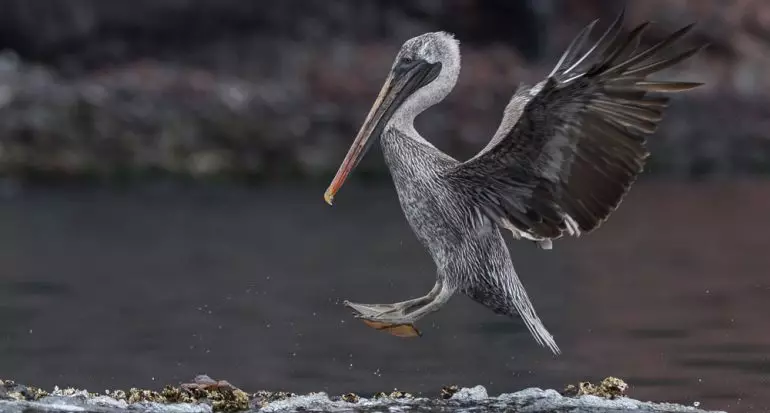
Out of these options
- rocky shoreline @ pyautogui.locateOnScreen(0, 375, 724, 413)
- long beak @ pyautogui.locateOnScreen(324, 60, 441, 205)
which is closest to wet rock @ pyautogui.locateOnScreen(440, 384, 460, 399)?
rocky shoreline @ pyautogui.locateOnScreen(0, 375, 724, 413)

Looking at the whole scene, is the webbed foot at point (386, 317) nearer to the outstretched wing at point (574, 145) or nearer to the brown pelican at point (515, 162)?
the brown pelican at point (515, 162)

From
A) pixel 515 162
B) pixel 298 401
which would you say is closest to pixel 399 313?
pixel 298 401

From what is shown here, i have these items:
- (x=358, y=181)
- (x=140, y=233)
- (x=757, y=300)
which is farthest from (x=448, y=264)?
(x=358, y=181)

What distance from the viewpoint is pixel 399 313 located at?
7.96m

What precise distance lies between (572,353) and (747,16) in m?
18.7

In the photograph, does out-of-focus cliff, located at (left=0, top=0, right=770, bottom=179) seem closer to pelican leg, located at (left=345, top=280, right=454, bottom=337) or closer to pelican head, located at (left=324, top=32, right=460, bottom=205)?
pelican head, located at (left=324, top=32, right=460, bottom=205)

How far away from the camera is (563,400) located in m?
7.80

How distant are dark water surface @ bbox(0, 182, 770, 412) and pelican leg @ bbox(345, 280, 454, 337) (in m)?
1.01

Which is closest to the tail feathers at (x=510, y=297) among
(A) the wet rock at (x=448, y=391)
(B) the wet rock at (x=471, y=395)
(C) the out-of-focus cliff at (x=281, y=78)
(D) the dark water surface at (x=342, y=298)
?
(B) the wet rock at (x=471, y=395)

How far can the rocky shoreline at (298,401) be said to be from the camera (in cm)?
754

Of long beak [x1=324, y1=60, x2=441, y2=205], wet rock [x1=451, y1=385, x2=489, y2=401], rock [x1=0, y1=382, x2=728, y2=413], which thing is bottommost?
rock [x1=0, y1=382, x2=728, y2=413]

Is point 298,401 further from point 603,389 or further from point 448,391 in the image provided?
point 603,389

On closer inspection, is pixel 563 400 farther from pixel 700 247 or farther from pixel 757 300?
pixel 700 247

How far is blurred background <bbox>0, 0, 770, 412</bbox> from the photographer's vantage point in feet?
33.2
